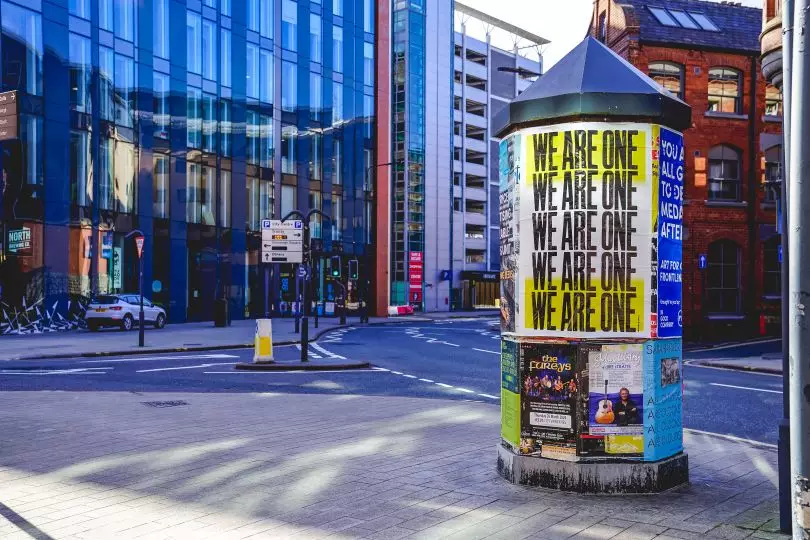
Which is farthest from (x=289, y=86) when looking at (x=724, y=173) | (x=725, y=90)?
(x=724, y=173)

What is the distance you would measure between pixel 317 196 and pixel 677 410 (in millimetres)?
45890

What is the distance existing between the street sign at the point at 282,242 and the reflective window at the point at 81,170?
63.6ft

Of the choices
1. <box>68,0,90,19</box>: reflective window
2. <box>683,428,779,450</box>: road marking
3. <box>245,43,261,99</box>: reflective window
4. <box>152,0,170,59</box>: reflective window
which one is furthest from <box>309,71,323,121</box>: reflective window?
<box>683,428,779,450</box>: road marking

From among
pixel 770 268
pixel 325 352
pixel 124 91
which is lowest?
pixel 325 352

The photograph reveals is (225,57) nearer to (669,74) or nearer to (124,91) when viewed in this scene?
(124,91)

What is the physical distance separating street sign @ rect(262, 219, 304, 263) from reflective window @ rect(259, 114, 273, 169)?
29849 mm

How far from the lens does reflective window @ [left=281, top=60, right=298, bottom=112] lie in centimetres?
4941

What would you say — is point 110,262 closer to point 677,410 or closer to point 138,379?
point 138,379

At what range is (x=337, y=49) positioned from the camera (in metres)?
53.3

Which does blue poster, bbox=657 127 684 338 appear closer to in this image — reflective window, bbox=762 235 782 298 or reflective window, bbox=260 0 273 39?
reflective window, bbox=762 235 782 298

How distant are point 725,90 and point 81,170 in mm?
26174

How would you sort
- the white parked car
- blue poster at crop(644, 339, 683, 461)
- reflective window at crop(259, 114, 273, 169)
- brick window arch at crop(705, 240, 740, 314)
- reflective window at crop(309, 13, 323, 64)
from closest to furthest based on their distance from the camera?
1. blue poster at crop(644, 339, 683, 461)
2. brick window arch at crop(705, 240, 740, 314)
3. the white parked car
4. reflective window at crop(259, 114, 273, 169)
5. reflective window at crop(309, 13, 323, 64)

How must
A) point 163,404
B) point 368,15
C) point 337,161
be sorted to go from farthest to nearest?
point 368,15 → point 337,161 → point 163,404

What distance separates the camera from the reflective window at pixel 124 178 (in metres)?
37.5
